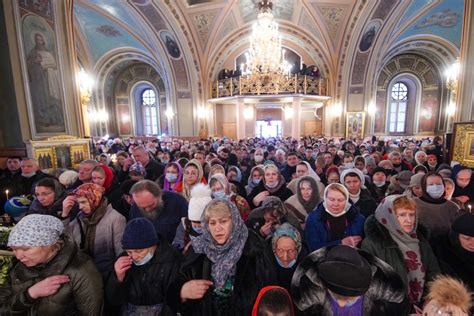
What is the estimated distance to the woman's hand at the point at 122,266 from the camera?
1702 mm

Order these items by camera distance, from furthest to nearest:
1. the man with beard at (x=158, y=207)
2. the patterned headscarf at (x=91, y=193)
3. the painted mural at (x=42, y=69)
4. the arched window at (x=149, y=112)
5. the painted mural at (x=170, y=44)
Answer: the arched window at (x=149, y=112) < the painted mural at (x=170, y=44) < the painted mural at (x=42, y=69) < the man with beard at (x=158, y=207) < the patterned headscarf at (x=91, y=193)

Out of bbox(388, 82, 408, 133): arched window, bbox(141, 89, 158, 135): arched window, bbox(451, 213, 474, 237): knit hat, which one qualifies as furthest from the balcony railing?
bbox(451, 213, 474, 237): knit hat

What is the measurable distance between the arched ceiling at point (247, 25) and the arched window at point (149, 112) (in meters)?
6.11

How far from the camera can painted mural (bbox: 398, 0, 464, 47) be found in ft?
51.9

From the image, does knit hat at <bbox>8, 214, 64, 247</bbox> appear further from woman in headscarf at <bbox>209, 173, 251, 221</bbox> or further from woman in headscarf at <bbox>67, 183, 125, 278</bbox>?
woman in headscarf at <bbox>209, 173, 251, 221</bbox>

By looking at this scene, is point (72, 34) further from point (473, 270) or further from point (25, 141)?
point (473, 270)

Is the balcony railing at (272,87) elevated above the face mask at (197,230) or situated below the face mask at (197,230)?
above

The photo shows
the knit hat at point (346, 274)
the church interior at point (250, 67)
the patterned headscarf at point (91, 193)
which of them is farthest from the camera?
the church interior at point (250, 67)

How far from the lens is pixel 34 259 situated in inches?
61.9

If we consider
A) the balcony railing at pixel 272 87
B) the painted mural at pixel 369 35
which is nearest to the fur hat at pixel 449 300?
the balcony railing at pixel 272 87

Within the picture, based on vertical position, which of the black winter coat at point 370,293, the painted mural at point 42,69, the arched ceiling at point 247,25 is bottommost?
the black winter coat at point 370,293

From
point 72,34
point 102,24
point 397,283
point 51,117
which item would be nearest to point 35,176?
point 51,117

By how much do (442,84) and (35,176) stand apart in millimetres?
30049

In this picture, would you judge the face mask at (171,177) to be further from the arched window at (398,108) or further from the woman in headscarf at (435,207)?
the arched window at (398,108)
